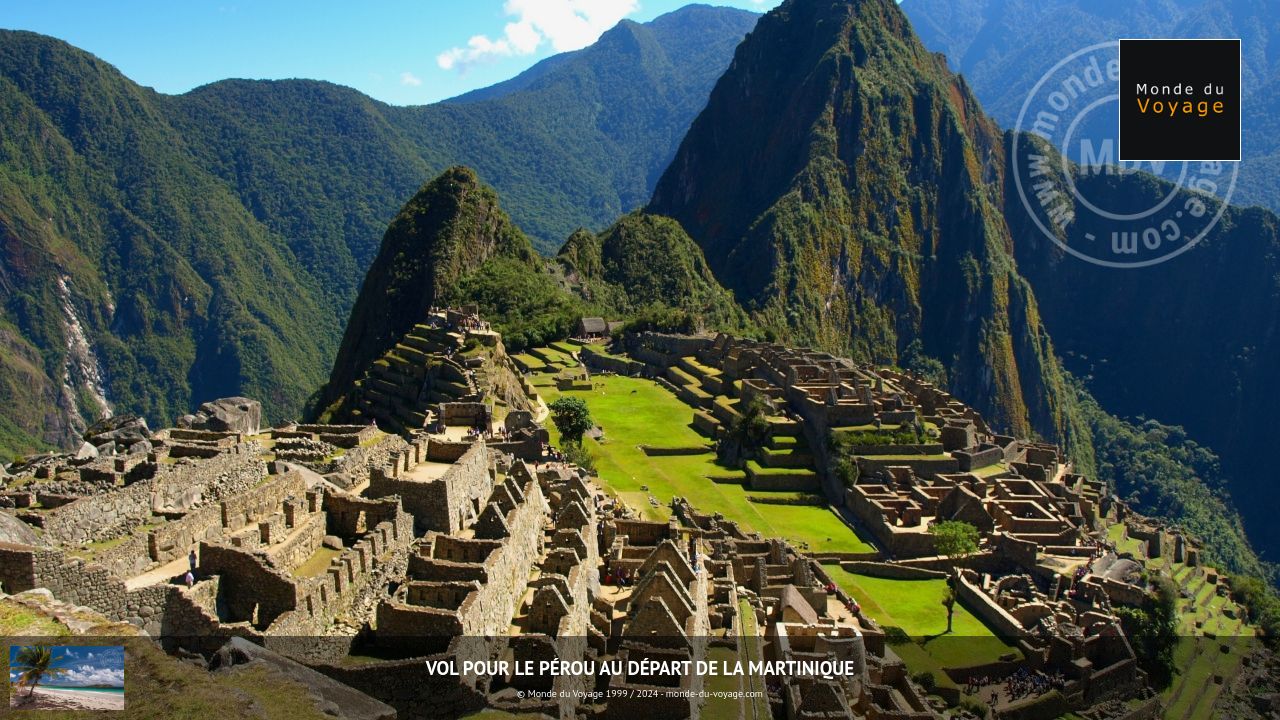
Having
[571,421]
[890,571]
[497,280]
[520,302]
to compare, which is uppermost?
[497,280]

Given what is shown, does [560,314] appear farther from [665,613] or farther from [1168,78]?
[665,613]

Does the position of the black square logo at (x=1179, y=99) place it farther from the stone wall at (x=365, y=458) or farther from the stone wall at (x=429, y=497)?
the stone wall at (x=429, y=497)

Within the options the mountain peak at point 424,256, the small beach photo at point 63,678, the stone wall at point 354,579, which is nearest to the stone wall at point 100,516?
the stone wall at point 354,579

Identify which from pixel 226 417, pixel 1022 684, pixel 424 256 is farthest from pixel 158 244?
pixel 1022 684

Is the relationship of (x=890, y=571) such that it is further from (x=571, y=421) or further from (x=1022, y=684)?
(x=571, y=421)

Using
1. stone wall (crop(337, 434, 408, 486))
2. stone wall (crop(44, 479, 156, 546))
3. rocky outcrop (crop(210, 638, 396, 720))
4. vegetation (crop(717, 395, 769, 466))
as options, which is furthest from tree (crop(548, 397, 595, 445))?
rocky outcrop (crop(210, 638, 396, 720))

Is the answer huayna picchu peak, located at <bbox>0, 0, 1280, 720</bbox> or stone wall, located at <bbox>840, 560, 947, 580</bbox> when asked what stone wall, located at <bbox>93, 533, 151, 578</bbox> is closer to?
huayna picchu peak, located at <bbox>0, 0, 1280, 720</bbox>

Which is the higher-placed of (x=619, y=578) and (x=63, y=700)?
(x=63, y=700)
